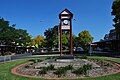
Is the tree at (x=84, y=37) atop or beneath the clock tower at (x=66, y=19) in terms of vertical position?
atop

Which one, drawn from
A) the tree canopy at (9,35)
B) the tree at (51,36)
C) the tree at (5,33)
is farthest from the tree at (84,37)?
the tree at (5,33)

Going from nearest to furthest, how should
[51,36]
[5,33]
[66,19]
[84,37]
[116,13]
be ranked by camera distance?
[66,19] → [116,13] → [5,33] → [51,36] → [84,37]

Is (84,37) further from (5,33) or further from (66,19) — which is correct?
(66,19)

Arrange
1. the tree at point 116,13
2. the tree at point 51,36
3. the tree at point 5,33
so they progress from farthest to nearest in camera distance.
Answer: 1. the tree at point 51,36
2. the tree at point 5,33
3. the tree at point 116,13

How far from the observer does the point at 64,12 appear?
24859 millimetres

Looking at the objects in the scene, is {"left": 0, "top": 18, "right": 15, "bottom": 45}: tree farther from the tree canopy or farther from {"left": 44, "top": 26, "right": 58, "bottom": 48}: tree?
{"left": 44, "top": 26, "right": 58, "bottom": 48}: tree

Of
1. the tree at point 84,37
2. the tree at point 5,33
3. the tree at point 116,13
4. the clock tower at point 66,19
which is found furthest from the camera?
the tree at point 84,37

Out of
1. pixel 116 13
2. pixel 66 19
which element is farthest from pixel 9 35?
pixel 66 19

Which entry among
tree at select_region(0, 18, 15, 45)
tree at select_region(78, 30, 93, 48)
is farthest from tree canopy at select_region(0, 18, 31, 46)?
tree at select_region(78, 30, 93, 48)

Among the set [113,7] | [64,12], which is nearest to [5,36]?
[113,7]

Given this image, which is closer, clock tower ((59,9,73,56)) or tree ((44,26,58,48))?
clock tower ((59,9,73,56))

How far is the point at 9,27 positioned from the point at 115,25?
116 feet

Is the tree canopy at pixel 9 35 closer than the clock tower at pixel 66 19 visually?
No

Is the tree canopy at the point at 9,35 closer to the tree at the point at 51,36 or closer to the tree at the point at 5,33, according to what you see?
the tree at the point at 5,33
